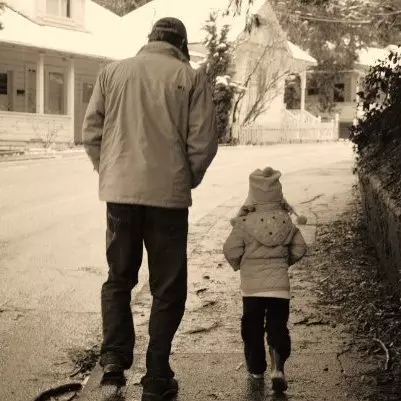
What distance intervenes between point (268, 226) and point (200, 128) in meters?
0.64

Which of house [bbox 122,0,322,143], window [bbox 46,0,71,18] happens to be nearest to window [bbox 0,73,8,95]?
window [bbox 46,0,71,18]

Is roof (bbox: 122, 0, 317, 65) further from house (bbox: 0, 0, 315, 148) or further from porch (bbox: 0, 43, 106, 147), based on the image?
porch (bbox: 0, 43, 106, 147)

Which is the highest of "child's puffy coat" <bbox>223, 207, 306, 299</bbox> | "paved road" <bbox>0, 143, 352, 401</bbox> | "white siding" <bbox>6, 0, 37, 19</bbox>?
"white siding" <bbox>6, 0, 37, 19</bbox>

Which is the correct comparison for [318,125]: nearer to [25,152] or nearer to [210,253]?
[25,152]

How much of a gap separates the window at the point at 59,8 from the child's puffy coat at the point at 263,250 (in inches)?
1165

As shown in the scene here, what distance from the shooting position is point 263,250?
4.34 metres

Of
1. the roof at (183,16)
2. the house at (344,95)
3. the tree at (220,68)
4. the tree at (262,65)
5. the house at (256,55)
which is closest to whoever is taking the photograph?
the tree at (220,68)

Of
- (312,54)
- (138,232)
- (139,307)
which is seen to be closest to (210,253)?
(139,307)

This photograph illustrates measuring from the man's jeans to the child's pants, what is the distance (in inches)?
15.6

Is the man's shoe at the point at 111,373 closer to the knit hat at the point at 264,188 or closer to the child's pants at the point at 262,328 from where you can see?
the child's pants at the point at 262,328

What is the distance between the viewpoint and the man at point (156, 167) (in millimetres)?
A: 4098

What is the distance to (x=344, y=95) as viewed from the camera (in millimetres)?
56062

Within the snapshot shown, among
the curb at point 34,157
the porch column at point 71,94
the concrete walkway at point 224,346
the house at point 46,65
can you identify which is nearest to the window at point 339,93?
the house at point 46,65

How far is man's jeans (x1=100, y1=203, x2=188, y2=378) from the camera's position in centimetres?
416
